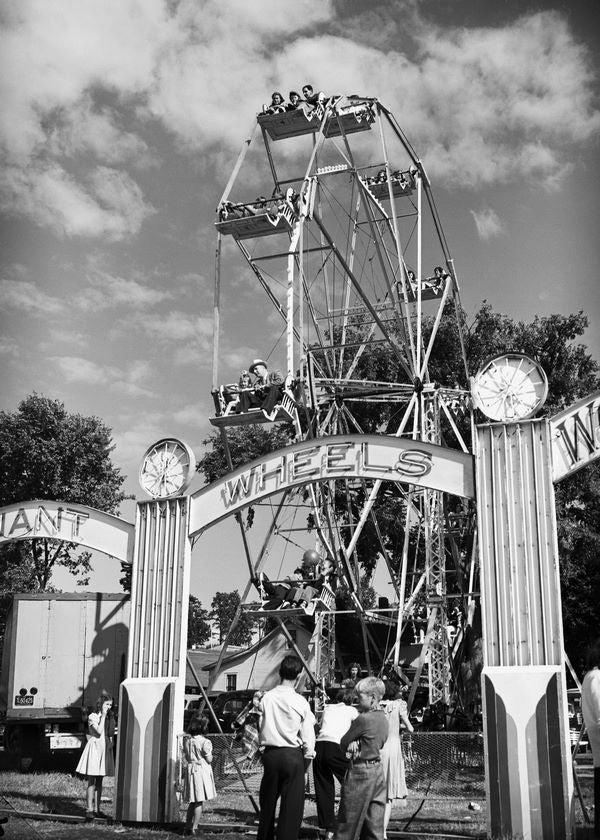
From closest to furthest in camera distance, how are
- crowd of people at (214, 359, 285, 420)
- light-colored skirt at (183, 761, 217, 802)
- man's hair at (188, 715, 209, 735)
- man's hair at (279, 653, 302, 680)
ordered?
man's hair at (279, 653, 302, 680)
light-colored skirt at (183, 761, 217, 802)
man's hair at (188, 715, 209, 735)
crowd of people at (214, 359, 285, 420)

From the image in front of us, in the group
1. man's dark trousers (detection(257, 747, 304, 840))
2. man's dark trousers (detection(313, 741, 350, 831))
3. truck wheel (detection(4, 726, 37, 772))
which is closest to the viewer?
man's dark trousers (detection(257, 747, 304, 840))

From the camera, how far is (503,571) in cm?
1087

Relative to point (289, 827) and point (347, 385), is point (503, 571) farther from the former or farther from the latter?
point (347, 385)

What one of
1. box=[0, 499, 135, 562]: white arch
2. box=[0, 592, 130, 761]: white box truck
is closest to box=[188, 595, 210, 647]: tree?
box=[0, 592, 130, 761]: white box truck

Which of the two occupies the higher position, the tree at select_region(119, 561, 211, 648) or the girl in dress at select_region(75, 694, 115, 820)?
the tree at select_region(119, 561, 211, 648)

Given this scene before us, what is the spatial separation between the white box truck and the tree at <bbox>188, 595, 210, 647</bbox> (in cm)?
5208

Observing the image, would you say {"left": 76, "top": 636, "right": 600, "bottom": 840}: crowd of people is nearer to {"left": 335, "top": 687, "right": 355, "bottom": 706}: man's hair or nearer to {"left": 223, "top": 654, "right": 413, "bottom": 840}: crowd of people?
{"left": 223, "top": 654, "right": 413, "bottom": 840}: crowd of people

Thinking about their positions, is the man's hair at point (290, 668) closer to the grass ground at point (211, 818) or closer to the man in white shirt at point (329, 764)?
the man in white shirt at point (329, 764)

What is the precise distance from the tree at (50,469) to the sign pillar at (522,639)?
26162mm

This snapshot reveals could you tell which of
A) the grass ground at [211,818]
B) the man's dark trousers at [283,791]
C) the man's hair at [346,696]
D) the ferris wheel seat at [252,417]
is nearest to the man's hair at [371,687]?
the man's dark trousers at [283,791]

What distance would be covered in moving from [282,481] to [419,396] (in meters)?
14.0

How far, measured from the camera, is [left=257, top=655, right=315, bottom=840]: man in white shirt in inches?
286

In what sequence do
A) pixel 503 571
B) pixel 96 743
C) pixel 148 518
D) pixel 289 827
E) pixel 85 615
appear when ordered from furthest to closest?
pixel 85 615 < pixel 148 518 < pixel 96 743 < pixel 503 571 < pixel 289 827

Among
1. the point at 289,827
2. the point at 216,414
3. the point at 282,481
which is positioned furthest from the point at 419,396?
the point at 289,827
